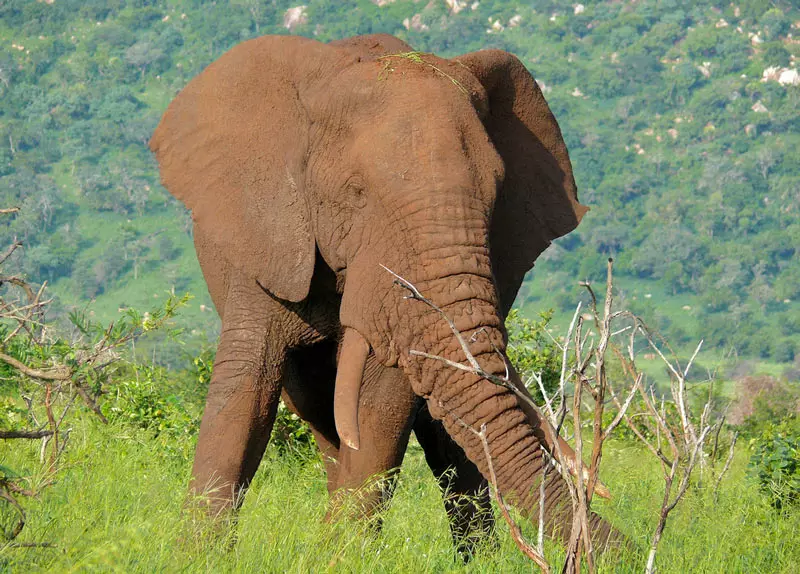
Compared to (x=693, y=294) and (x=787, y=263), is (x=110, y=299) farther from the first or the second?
(x=787, y=263)

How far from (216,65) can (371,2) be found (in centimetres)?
12555

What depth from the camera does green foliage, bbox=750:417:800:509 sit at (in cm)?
617

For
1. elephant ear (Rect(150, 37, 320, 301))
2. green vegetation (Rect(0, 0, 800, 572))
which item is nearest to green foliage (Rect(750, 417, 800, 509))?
green vegetation (Rect(0, 0, 800, 572))

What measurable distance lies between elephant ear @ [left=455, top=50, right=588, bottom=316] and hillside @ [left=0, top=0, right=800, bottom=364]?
6765 centimetres

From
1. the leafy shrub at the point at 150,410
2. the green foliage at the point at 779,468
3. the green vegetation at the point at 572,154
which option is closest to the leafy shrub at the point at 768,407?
the green vegetation at the point at 572,154

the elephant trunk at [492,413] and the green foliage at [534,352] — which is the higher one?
the elephant trunk at [492,413]

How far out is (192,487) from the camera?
4.83m

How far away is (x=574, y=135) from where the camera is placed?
11131cm

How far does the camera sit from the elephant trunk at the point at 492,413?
4.13 meters

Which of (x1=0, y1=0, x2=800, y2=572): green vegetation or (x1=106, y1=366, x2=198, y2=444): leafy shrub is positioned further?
(x1=0, y1=0, x2=800, y2=572): green vegetation

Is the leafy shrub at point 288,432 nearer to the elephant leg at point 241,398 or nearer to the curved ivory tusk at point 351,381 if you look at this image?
the elephant leg at point 241,398

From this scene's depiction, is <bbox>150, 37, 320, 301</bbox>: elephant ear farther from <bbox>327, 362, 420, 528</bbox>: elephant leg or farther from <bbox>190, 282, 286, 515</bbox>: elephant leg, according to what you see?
<bbox>327, 362, 420, 528</bbox>: elephant leg

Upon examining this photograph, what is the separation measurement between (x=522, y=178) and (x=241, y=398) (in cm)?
155

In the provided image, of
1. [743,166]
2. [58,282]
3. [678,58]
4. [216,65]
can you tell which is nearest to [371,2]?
[678,58]
